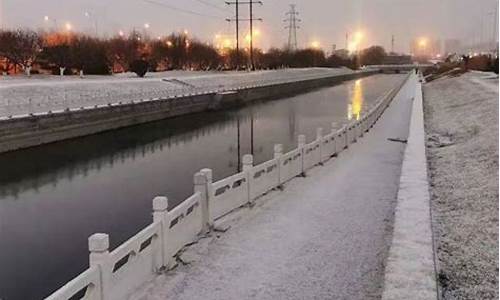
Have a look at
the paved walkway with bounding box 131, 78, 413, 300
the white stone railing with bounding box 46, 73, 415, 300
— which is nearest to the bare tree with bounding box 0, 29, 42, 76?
the white stone railing with bounding box 46, 73, 415, 300

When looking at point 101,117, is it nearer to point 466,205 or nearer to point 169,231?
point 466,205

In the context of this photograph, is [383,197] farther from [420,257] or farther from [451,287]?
[420,257]

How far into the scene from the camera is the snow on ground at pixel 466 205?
7012 millimetres

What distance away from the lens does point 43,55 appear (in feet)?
172

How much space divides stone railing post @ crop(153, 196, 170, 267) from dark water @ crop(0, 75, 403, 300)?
2373mm

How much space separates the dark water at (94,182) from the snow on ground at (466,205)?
19.3 feet

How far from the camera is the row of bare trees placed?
48969 mm

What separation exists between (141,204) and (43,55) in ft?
138

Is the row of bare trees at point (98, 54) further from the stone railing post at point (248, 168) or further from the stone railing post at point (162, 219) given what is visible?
the stone railing post at point (162, 219)

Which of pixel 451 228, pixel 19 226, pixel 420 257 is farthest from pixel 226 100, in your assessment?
pixel 420 257

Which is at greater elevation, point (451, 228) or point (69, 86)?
point (69, 86)

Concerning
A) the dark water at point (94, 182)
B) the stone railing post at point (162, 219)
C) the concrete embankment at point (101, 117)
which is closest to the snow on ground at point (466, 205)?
the stone railing post at point (162, 219)

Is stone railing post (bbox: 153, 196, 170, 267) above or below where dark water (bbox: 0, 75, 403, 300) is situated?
above

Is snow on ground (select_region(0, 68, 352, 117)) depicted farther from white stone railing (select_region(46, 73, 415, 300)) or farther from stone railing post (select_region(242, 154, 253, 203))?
stone railing post (select_region(242, 154, 253, 203))
